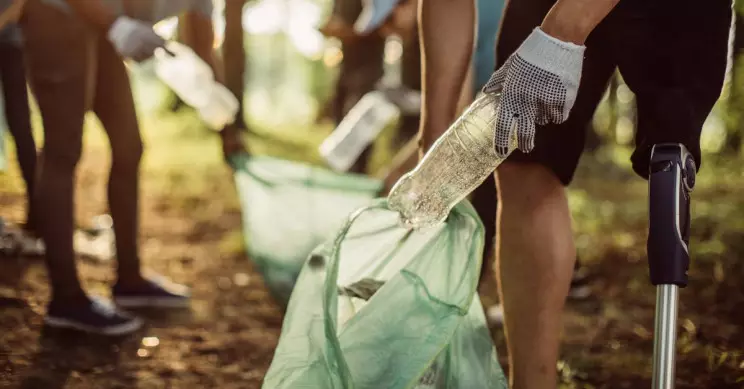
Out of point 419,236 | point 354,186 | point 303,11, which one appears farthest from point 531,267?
point 303,11

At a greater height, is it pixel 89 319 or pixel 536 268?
pixel 536 268

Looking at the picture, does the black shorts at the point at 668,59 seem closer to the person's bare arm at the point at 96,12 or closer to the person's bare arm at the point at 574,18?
the person's bare arm at the point at 574,18

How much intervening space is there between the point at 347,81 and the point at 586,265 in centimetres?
159

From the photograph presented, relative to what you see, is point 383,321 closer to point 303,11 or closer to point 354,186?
point 354,186

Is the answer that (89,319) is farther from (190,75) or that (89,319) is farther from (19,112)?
(19,112)

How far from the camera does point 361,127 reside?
10.5 ft

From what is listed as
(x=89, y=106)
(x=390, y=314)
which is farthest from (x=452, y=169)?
(x=89, y=106)

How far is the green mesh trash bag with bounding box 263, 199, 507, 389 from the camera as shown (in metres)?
1.61

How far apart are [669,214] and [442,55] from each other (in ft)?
1.96

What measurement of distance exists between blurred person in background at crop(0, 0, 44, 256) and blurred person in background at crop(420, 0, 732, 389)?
231 cm

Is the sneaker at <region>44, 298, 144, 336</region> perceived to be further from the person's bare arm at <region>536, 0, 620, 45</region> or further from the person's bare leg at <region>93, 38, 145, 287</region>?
the person's bare arm at <region>536, 0, 620, 45</region>

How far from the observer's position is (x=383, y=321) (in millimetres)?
1647

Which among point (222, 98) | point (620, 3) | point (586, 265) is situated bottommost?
point (586, 265)

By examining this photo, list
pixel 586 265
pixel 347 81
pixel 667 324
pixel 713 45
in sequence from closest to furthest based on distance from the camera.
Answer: pixel 667 324
pixel 713 45
pixel 586 265
pixel 347 81
